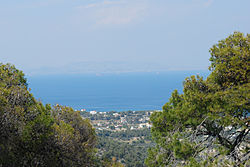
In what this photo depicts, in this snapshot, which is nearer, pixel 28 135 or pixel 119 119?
pixel 28 135

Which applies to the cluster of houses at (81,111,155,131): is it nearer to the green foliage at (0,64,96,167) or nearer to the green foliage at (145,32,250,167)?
the green foliage at (0,64,96,167)

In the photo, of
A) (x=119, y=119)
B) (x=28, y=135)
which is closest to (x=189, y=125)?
(x=28, y=135)

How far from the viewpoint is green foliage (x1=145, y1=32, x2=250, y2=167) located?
5.50 meters

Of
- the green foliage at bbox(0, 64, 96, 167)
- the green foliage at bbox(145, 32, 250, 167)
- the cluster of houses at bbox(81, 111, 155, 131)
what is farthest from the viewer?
the cluster of houses at bbox(81, 111, 155, 131)

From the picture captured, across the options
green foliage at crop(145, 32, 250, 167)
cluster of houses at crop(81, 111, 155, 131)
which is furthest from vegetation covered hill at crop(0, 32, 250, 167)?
cluster of houses at crop(81, 111, 155, 131)

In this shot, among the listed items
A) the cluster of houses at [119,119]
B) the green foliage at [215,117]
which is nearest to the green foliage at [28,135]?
the green foliage at [215,117]

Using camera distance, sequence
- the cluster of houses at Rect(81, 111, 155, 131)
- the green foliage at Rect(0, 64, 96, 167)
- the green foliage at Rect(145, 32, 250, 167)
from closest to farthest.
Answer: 1. the green foliage at Rect(145, 32, 250, 167)
2. the green foliage at Rect(0, 64, 96, 167)
3. the cluster of houses at Rect(81, 111, 155, 131)

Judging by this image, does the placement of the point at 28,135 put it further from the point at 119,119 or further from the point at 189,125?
the point at 119,119

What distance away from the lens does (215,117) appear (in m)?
5.68

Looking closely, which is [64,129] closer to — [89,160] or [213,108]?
[89,160]

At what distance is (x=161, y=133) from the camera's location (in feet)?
23.6

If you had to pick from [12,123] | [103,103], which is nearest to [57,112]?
[12,123]

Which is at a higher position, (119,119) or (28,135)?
(28,135)

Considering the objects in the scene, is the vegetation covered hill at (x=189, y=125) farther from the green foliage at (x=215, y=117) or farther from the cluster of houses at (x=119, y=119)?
the cluster of houses at (x=119, y=119)
